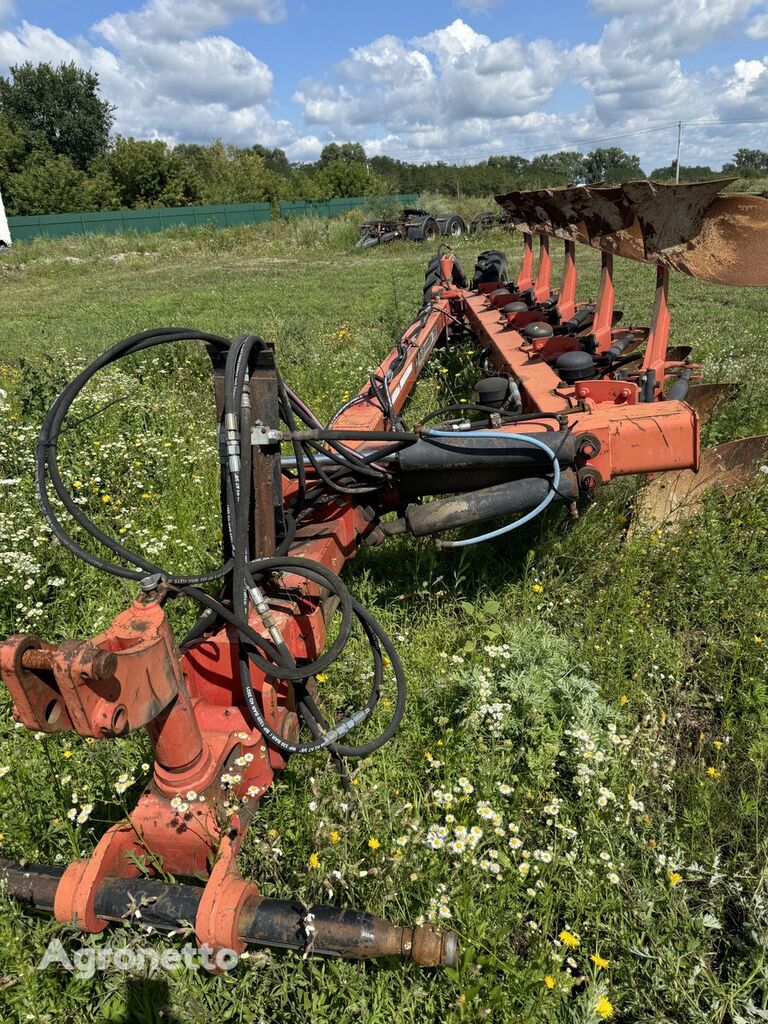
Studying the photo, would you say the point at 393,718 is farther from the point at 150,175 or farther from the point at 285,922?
the point at 150,175

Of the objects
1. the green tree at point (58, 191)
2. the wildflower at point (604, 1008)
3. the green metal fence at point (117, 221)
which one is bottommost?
the wildflower at point (604, 1008)

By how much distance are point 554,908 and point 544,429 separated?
5.25 feet

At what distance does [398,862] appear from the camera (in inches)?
70.0

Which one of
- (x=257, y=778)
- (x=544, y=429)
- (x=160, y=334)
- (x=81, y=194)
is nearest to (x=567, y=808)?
(x=257, y=778)

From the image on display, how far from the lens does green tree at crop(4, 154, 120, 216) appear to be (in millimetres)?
45375

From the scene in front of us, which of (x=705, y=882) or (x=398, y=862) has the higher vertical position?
(x=398, y=862)

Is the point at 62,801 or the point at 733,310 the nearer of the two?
the point at 62,801

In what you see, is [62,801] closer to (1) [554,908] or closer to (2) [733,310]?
(1) [554,908]

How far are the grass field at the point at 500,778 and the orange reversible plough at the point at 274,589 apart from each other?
0.59 feet

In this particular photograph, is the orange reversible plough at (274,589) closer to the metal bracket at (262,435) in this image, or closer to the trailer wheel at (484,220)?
the metal bracket at (262,435)

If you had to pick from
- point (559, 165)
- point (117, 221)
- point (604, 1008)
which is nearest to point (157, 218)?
point (117, 221)

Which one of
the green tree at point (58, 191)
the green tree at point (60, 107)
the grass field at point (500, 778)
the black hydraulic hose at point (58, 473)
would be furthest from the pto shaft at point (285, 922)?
the green tree at point (60, 107)

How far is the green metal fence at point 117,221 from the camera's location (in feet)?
109

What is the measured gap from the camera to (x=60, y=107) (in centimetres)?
5722
